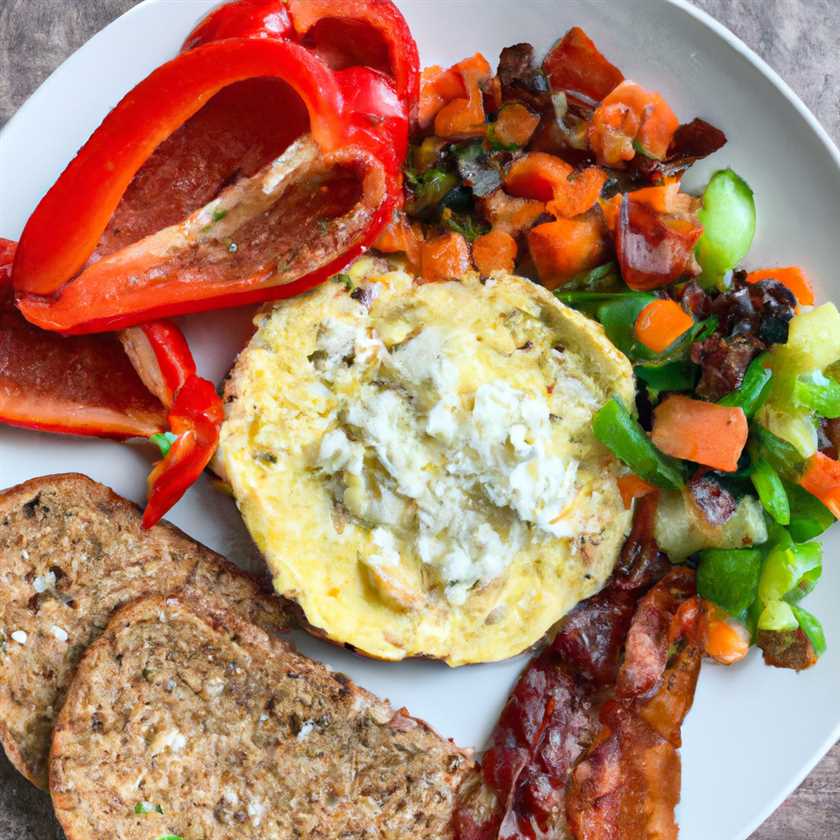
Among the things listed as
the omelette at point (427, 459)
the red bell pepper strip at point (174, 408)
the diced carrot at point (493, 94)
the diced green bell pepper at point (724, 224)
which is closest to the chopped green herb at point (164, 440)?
the red bell pepper strip at point (174, 408)

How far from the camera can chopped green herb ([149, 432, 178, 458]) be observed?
11.2 ft

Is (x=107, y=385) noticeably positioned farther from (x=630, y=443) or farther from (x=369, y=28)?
(x=630, y=443)

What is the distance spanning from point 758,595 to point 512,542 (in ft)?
3.55

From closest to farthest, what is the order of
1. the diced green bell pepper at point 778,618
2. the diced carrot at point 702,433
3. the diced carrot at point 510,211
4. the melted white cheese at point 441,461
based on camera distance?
the melted white cheese at point 441,461 → the diced carrot at point 702,433 → the diced green bell pepper at point 778,618 → the diced carrot at point 510,211

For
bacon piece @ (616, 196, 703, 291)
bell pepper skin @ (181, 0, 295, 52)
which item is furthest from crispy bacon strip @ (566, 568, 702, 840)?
bell pepper skin @ (181, 0, 295, 52)

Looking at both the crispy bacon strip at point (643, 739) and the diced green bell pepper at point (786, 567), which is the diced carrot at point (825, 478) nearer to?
the diced green bell pepper at point (786, 567)

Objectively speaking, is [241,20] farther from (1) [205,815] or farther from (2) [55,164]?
(1) [205,815]

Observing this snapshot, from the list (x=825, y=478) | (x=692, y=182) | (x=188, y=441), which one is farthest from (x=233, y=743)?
(x=692, y=182)

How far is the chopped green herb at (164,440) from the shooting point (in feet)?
11.2

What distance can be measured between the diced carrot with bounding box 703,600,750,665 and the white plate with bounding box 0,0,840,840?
7.3 inches

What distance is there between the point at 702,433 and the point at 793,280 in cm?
84

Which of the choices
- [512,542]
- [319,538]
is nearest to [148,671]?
[319,538]

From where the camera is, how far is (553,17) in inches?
153

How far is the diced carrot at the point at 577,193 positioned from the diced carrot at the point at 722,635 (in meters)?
1.67
